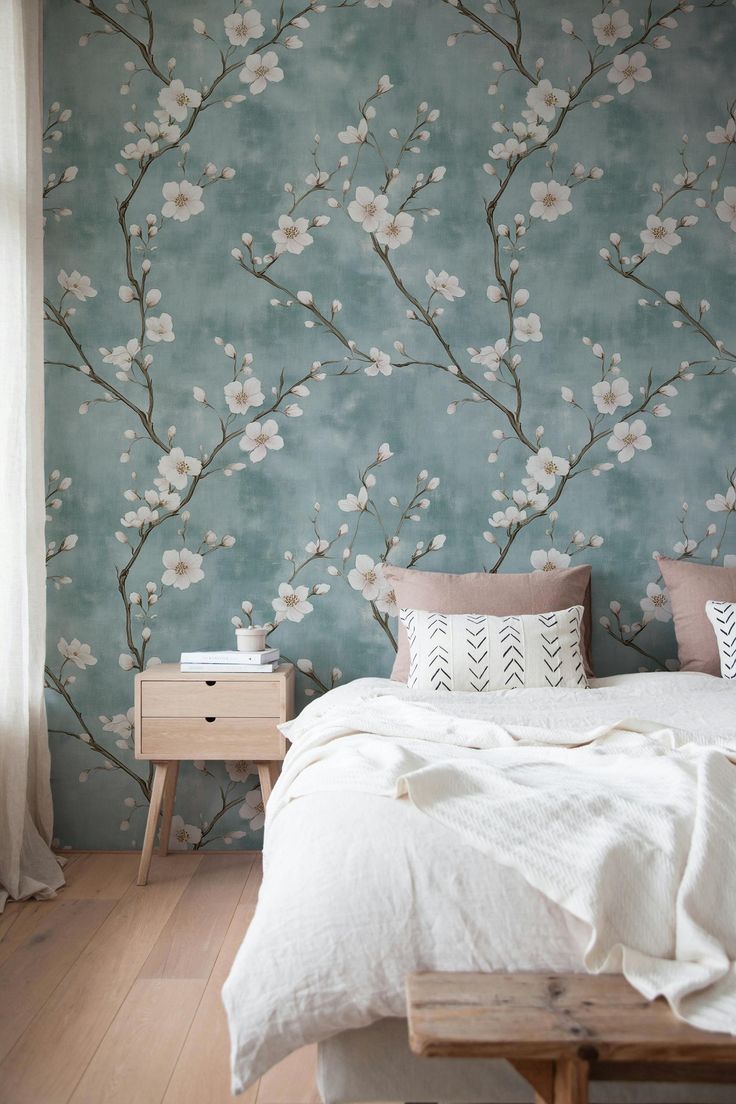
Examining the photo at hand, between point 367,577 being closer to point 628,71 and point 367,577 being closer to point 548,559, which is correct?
point 548,559

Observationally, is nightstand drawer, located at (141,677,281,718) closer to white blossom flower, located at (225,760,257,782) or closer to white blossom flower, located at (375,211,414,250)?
white blossom flower, located at (225,760,257,782)

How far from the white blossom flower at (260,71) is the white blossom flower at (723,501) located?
207 centimetres

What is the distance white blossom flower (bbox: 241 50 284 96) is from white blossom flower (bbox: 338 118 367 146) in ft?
0.96

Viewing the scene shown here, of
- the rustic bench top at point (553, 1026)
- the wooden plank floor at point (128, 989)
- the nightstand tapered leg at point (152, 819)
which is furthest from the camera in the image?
the nightstand tapered leg at point (152, 819)

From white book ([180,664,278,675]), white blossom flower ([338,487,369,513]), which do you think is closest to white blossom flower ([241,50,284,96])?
white blossom flower ([338,487,369,513])

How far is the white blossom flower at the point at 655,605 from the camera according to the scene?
2.94m

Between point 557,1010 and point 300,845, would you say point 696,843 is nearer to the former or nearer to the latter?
point 557,1010

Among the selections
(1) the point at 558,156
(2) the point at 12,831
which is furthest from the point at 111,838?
(1) the point at 558,156

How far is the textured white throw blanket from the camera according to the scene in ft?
3.59

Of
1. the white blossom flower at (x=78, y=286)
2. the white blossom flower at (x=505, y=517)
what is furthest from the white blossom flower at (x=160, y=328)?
the white blossom flower at (x=505, y=517)

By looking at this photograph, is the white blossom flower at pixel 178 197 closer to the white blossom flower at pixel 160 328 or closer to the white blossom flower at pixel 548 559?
the white blossom flower at pixel 160 328

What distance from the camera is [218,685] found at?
2639 mm

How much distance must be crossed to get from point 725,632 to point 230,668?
1498 mm

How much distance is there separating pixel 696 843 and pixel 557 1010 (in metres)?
0.32
